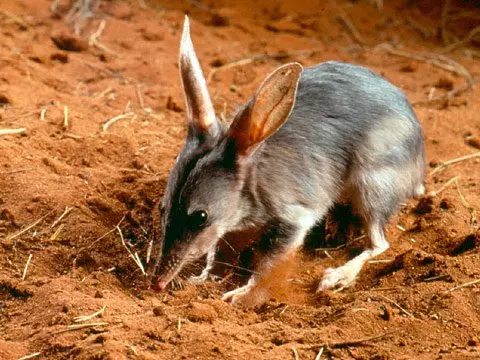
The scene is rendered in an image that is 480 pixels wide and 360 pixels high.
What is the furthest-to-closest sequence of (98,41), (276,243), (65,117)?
(98,41) < (65,117) < (276,243)

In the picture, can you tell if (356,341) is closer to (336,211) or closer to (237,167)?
(237,167)

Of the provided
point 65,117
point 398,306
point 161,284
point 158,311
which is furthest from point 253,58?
point 158,311

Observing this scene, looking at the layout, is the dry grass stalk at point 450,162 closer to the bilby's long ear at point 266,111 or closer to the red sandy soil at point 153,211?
the red sandy soil at point 153,211

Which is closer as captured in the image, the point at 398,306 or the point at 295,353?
the point at 295,353

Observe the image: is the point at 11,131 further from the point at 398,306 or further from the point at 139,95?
the point at 398,306

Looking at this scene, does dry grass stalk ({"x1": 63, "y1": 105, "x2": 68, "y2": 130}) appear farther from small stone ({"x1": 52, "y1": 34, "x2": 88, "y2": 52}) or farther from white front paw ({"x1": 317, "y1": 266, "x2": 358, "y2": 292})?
white front paw ({"x1": 317, "y1": 266, "x2": 358, "y2": 292})

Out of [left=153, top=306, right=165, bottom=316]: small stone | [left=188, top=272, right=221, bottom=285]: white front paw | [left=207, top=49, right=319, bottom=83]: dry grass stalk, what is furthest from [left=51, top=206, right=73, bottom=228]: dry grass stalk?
[left=207, top=49, right=319, bottom=83]: dry grass stalk
